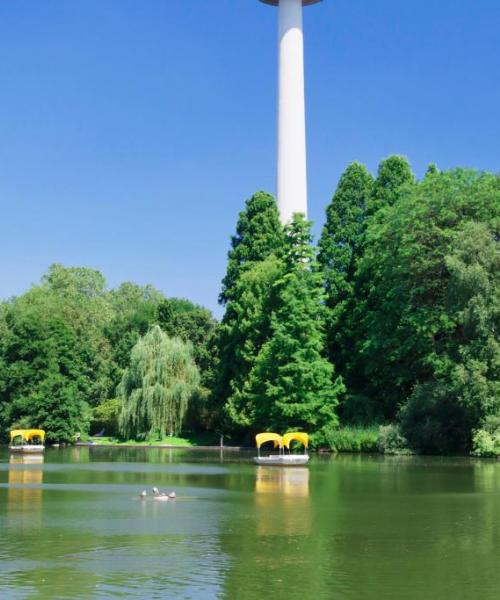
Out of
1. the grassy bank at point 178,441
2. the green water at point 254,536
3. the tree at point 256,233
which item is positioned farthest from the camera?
the tree at point 256,233

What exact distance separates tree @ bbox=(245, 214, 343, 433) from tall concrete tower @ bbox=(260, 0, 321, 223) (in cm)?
1618

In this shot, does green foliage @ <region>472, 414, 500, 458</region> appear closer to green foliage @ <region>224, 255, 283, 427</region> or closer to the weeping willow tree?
green foliage @ <region>224, 255, 283, 427</region>

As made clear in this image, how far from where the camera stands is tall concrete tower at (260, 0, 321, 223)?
8506 cm

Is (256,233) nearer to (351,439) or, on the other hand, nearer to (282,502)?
(351,439)

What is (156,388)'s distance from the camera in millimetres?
74625

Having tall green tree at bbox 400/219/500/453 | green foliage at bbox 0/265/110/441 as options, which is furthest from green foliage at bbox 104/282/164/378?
tall green tree at bbox 400/219/500/453

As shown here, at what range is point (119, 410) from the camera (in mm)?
80812

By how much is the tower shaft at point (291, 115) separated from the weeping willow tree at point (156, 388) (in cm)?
1515

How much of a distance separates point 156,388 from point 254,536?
5129 cm

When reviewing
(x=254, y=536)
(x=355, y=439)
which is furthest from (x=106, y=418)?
(x=254, y=536)

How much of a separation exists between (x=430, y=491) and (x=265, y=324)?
3670cm

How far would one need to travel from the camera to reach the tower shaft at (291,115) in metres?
85.1

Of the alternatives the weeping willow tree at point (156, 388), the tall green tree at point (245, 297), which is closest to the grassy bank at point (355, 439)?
the tall green tree at point (245, 297)

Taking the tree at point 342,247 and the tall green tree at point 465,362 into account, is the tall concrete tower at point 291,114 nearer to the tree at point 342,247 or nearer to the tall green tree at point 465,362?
the tree at point 342,247
